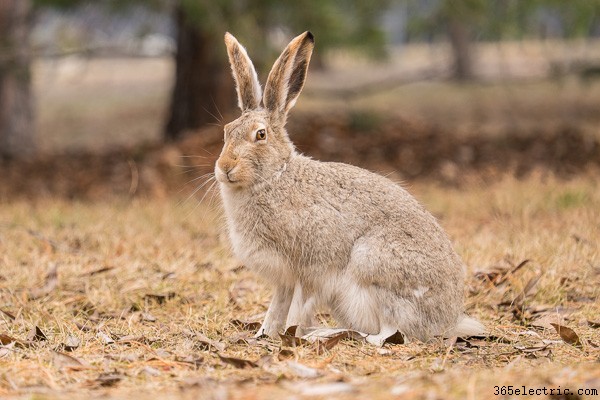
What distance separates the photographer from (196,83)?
39.4 feet

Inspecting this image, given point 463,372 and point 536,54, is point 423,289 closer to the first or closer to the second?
point 463,372

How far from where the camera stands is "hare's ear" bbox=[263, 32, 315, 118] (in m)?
4.68

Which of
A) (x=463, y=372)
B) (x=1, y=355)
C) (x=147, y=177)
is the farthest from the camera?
(x=147, y=177)

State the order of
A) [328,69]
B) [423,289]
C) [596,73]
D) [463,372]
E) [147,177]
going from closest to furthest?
[463,372] < [423,289] < [147,177] < [596,73] < [328,69]

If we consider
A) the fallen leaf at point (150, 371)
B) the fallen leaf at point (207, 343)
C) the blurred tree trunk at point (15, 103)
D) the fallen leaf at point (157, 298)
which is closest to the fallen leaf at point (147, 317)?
the fallen leaf at point (157, 298)

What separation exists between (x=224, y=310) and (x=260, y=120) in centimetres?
132

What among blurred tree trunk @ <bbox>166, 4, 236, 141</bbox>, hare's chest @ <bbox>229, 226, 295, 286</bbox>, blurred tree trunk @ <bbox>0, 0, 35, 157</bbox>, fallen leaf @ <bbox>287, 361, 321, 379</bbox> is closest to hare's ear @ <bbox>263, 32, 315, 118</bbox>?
hare's chest @ <bbox>229, 226, 295, 286</bbox>

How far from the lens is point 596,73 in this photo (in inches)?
467

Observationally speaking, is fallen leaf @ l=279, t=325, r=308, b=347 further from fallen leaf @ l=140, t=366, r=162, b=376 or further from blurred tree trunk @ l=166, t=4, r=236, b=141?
blurred tree trunk @ l=166, t=4, r=236, b=141

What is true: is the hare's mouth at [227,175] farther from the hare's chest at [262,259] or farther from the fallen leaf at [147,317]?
the fallen leaf at [147,317]

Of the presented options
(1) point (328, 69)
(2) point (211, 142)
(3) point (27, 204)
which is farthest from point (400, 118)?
(1) point (328, 69)

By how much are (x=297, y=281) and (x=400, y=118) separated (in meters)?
9.34

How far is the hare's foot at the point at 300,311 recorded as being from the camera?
4629mm

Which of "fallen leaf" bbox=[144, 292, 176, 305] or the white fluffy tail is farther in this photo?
"fallen leaf" bbox=[144, 292, 176, 305]
